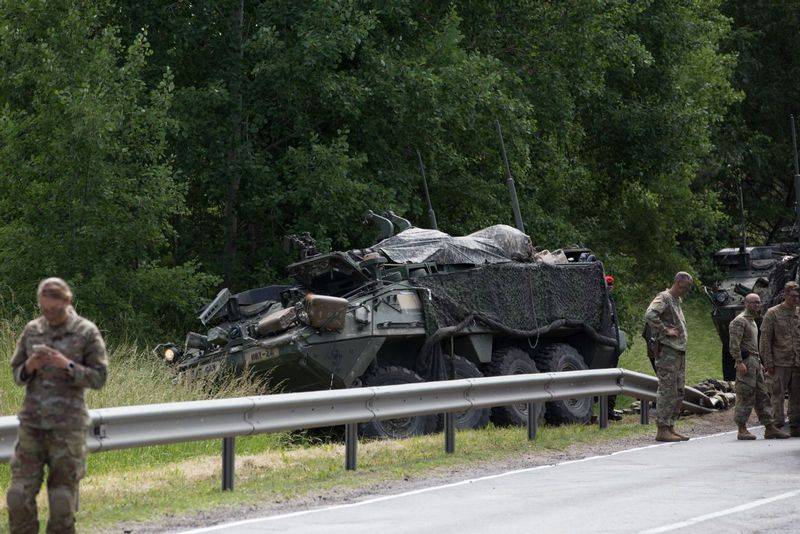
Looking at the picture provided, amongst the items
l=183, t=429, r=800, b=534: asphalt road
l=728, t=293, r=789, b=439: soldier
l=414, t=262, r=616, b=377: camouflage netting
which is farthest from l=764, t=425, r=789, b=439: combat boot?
l=414, t=262, r=616, b=377: camouflage netting

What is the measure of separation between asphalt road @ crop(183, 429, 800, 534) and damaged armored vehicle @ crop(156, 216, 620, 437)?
13.0 feet

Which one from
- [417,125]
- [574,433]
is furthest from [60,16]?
[574,433]

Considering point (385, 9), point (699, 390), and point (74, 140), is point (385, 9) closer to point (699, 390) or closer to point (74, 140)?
point (74, 140)

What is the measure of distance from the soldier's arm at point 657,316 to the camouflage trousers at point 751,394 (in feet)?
3.90

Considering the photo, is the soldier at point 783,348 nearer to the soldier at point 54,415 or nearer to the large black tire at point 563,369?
the large black tire at point 563,369

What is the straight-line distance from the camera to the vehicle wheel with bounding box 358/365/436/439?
17094 millimetres

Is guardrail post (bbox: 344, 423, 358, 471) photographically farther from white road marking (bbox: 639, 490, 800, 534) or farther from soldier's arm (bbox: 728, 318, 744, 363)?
soldier's arm (bbox: 728, 318, 744, 363)

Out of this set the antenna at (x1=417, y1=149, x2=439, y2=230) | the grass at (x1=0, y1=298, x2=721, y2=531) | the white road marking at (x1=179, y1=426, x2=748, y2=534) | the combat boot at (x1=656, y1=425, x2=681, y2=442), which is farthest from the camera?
the antenna at (x1=417, y1=149, x2=439, y2=230)

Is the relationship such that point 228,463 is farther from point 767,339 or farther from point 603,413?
point 767,339

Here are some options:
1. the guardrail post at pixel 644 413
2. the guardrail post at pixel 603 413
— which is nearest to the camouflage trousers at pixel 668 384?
the guardrail post at pixel 603 413

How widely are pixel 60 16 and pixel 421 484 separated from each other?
12418 mm

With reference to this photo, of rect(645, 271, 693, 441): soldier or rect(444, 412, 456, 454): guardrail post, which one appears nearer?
rect(444, 412, 456, 454): guardrail post

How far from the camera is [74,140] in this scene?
20766 millimetres

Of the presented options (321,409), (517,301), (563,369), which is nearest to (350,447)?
A: (321,409)
